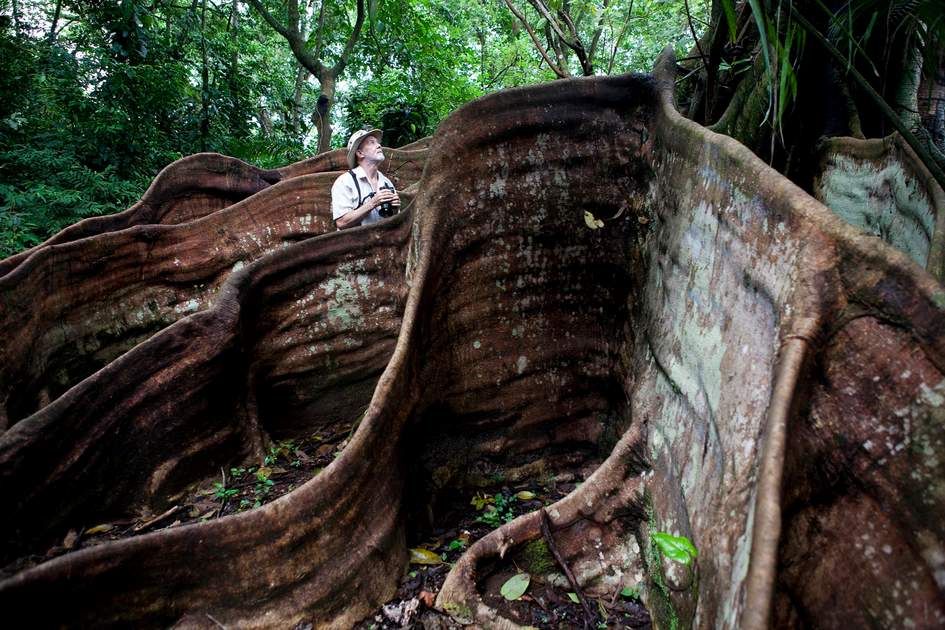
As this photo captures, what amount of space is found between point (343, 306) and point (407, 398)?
1.08 meters

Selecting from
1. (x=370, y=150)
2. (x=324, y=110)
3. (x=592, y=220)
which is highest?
(x=324, y=110)

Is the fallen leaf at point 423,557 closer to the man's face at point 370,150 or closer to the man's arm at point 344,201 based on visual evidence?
the man's arm at point 344,201

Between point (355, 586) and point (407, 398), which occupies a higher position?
point (407, 398)

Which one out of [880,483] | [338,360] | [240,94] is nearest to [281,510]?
[338,360]

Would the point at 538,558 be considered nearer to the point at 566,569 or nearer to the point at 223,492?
the point at 566,569

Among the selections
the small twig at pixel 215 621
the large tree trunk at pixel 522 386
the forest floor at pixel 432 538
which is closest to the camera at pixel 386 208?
the large tree trunk at pixel 522 386

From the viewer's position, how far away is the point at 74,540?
2.62 metres

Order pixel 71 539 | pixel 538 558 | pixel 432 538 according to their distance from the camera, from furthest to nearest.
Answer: pixel 432 538, pixel 71 539, pixel 538 558

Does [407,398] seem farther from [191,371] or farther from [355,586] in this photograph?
[191,371]

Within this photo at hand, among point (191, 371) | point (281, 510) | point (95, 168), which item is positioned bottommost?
point (281, 510)

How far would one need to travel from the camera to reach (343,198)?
4316mm

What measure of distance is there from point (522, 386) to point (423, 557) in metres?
1.11

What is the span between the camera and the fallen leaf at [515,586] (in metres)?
2.31

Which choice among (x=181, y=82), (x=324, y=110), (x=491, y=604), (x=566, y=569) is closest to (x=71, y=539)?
(x=491, y=604)
